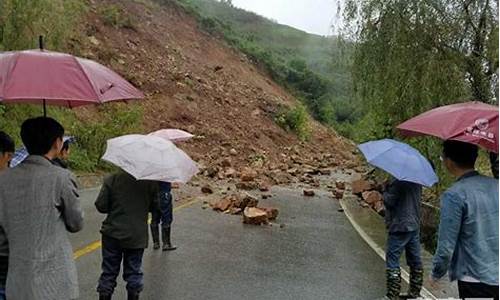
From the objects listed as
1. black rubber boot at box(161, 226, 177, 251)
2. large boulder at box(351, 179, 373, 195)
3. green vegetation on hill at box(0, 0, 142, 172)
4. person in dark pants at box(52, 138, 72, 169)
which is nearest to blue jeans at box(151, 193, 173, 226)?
black rubber boot at box(161, 226, 177, 251)

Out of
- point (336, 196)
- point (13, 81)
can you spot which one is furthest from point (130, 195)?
point (336, 196)

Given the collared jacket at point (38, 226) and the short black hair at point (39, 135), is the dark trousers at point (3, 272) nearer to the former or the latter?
the collared jacket at point (38, 226)

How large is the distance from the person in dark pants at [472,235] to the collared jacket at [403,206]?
2757 mm

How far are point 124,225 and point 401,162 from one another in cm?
273

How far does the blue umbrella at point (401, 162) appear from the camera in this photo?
595 centimetres

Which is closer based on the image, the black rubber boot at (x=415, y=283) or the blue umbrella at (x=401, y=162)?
the blue umbrella at (x=401, y=162)

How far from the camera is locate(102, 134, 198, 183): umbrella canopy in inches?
202

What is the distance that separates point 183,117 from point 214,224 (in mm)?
21606

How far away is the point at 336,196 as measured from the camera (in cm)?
1969

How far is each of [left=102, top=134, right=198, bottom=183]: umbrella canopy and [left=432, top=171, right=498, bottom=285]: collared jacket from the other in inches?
92.1

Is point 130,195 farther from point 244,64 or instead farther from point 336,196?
point 244,64

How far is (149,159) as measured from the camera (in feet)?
17.3

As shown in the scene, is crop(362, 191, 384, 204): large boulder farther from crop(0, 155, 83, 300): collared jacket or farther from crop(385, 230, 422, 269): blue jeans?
crop(0, 155, 83, 300): collared jacket

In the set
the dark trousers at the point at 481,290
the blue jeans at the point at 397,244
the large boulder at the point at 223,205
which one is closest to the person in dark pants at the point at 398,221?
the blue jeans at the point at 397,244
